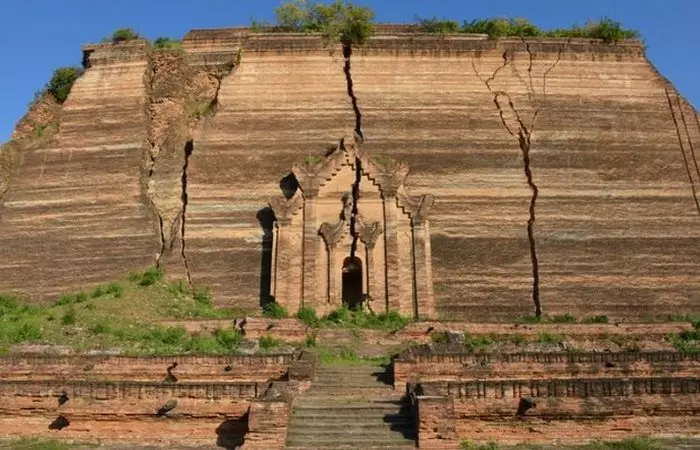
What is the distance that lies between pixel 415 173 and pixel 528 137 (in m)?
4.02

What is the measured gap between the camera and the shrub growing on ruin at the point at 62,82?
2662 centimetres

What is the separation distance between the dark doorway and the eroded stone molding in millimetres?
44

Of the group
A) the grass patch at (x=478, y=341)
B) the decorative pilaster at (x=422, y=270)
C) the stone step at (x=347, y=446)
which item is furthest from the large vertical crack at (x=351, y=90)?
the stone step at (x=347, y=446)

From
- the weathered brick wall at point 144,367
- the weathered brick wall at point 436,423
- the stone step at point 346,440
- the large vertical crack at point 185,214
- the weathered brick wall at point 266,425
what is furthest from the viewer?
the large vertical crack at point 185,214

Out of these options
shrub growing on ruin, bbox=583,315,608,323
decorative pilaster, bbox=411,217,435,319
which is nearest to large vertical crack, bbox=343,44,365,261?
decorative pilaster, bbox=411,217,435,319

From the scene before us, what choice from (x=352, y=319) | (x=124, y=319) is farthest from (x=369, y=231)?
(x=124, y=319)

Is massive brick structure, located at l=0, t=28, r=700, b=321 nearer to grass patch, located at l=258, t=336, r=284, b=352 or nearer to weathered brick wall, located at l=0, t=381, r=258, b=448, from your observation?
grass patch, located at l=258, t=336, r=284, b=352

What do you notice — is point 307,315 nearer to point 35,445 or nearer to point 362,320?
point 362,320

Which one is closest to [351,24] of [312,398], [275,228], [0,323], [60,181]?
[275,228]

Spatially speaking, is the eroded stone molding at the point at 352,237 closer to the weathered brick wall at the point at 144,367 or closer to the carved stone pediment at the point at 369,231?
the carved stone pediment at the point at 369,231

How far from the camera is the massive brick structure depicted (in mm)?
20531

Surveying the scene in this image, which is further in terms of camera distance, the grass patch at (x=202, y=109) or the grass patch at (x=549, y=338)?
the grass patch at (x=202, y=109)

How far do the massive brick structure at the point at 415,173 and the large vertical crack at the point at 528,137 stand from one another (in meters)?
0.06

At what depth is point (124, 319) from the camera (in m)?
18.6
